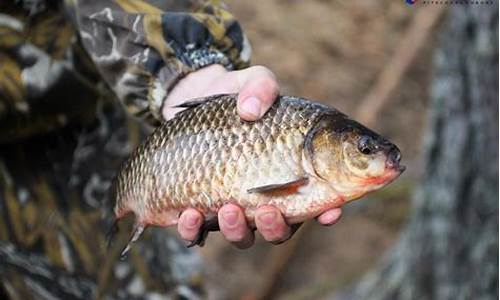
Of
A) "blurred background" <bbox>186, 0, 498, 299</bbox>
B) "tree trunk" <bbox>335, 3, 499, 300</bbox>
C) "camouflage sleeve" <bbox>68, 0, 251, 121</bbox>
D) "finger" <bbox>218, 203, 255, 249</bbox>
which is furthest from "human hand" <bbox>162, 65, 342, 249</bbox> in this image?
"blurred background" <bbox>186, 0, 498, 299</bbox>

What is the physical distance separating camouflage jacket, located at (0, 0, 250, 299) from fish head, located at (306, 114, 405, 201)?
513mm

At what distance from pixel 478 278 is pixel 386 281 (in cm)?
53

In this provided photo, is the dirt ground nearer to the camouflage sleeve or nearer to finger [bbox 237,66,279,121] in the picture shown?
the camouflage sleeve

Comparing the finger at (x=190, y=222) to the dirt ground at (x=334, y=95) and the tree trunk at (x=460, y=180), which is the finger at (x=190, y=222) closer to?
the tree trunk at (x=460, y=180)

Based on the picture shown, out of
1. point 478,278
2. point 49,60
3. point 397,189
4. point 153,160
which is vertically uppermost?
point 153,160

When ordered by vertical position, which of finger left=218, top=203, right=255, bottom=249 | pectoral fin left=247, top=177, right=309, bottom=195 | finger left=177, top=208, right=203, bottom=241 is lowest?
finger left=177, top=208, right=203, bottom=241

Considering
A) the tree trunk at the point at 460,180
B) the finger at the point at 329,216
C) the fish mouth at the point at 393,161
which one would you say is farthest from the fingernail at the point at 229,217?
the tree trunk at the point at 460,180

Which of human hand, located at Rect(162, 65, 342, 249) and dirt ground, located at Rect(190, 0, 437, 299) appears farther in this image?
dirt ground, located at Rect(190, 0, 437, 299)

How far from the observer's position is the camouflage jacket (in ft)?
8.39

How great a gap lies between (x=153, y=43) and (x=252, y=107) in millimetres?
545

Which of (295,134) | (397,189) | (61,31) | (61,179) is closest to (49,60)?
(61,31)

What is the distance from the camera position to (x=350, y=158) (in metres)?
2.07

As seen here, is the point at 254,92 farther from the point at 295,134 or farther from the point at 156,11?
the point at 156,11

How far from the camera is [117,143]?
9.98ft
